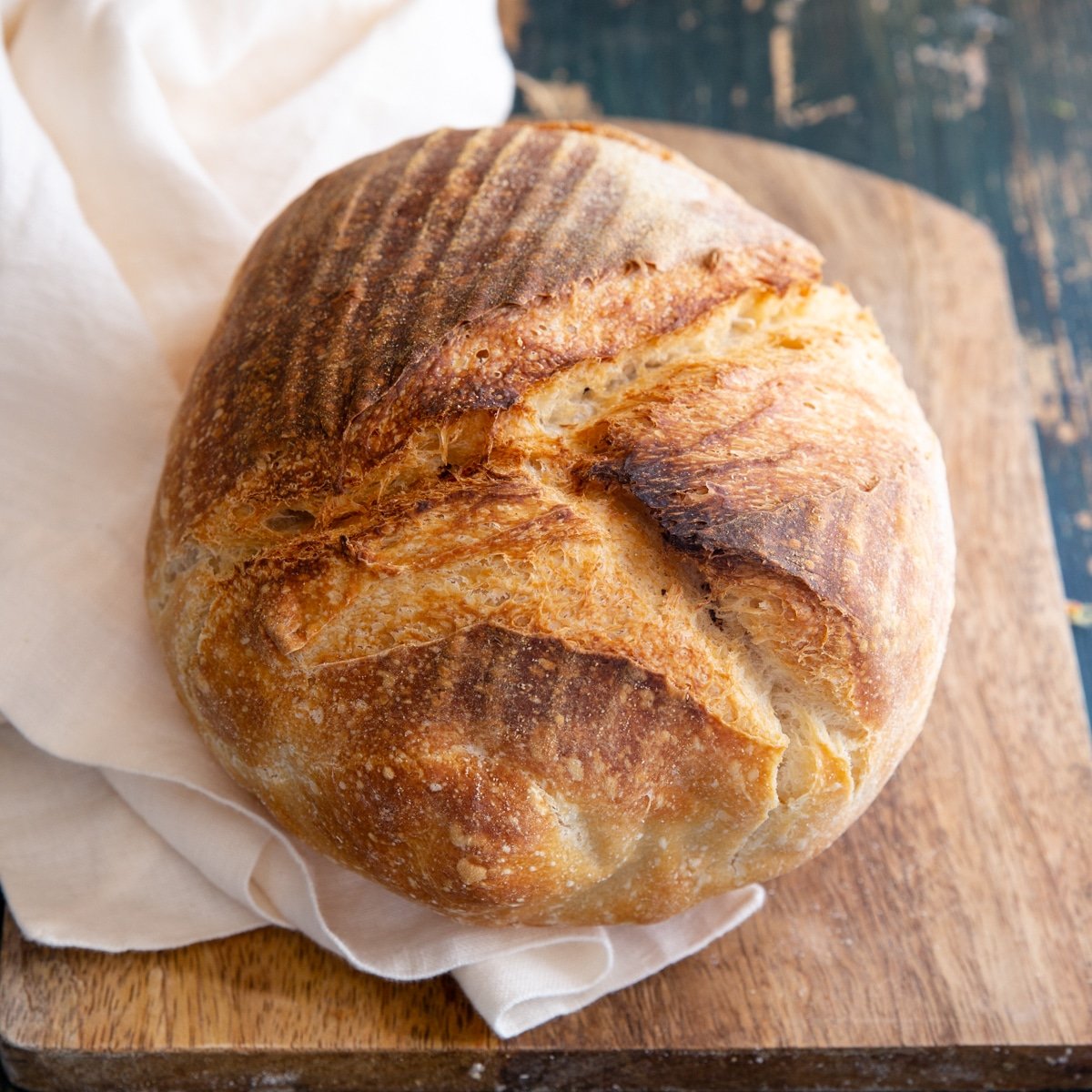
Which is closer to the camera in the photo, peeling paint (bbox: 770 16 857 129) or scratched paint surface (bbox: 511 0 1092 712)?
scratched paint surface (bbox: 511 0 1092 712)

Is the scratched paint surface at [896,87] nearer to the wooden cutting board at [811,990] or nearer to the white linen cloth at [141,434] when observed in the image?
the white linen cloth at [141,434]

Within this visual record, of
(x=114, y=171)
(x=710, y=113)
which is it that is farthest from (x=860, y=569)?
(x=710, y=113)

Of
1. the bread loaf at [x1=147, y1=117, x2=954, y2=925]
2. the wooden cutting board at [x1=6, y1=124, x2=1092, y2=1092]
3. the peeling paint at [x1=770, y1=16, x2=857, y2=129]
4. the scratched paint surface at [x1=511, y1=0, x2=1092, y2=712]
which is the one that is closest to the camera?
the bread loaf at [x1=147, y1=117, x2=954, y2=925]

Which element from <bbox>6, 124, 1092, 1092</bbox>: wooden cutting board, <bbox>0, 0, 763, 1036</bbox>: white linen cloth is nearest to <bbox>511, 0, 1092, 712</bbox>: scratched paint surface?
<bbox>0, 0, 763, 1036</bbox>: white linen cloth

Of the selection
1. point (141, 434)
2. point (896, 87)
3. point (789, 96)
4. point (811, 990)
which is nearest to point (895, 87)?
point (896, 87)

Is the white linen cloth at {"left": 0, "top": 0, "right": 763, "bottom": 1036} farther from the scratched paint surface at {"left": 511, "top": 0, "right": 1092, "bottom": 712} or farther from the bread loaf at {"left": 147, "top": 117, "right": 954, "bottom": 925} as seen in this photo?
the scratched paint surface at {"left": 511, "top": 0, "right": 1092, "bottom": 712}

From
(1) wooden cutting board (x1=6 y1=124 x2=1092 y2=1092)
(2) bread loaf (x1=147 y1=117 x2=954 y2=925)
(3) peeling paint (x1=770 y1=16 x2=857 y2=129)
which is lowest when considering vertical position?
(1) wooden cutting board (x1=6 y1=124 x2=1092 y2=1092)

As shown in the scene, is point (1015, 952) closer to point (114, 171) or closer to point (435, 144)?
point (435, 144)
